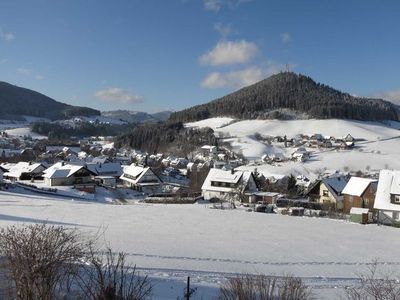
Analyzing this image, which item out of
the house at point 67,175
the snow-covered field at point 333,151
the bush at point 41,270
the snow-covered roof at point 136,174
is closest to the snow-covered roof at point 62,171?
the house at point 67,175

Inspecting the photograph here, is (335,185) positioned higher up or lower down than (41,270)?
higher up

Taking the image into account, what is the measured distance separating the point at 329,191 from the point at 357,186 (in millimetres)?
3872

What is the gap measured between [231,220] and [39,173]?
154 ft

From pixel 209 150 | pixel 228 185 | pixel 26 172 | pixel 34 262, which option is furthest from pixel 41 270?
pixel 209 150

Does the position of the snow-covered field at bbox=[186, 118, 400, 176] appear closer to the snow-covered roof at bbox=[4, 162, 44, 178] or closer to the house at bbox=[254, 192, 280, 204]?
the house at bbox=[254, 192, 280, 204]

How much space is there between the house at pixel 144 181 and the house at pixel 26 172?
15129 mm

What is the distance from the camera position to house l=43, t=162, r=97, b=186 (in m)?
69.2

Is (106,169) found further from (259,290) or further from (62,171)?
(259,290)

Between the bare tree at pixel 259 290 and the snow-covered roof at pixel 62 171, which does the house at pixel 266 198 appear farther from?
the bare tree at pixel 259 290

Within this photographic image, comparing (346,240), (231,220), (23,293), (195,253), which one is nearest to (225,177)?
(231,220)

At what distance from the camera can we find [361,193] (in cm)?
5147

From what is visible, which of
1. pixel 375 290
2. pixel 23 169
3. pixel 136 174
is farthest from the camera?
pixel 23 169

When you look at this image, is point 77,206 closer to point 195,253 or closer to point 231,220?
point 231,220

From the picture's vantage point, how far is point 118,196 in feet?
215
